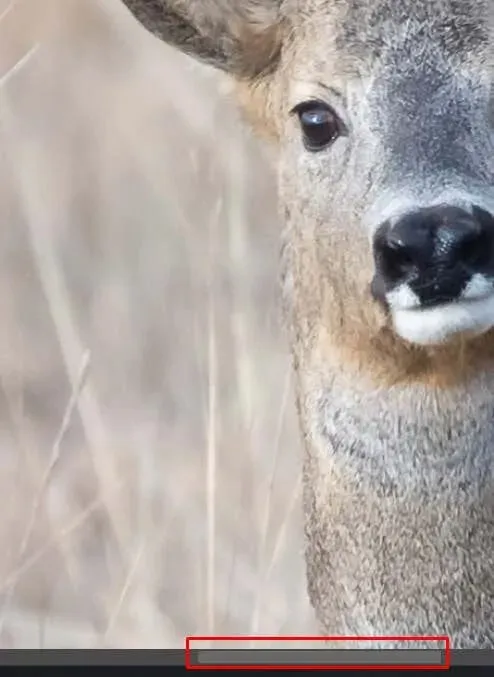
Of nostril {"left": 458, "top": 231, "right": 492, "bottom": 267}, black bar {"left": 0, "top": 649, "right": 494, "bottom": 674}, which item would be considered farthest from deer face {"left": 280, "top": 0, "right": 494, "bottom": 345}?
black bar {"left": 0, "top": 649, "right": 494, "bottom": 674}

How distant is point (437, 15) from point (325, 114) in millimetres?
140

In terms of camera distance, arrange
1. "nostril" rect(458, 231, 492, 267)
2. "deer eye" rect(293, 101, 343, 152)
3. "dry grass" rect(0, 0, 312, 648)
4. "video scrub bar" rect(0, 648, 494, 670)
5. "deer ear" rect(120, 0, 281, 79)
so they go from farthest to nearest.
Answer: "dry grass" rect(0, 0, 312, 648) → "deer ear" rect(120, 0, 281, 79) → "deer eye" rect(293, 101, 343, 152) → "video scrub bar" rect(0, 648, 494, 670) → "nostril" rect(458, 231, 492, 267)

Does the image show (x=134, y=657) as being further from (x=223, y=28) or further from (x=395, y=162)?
(x=223, y=28)

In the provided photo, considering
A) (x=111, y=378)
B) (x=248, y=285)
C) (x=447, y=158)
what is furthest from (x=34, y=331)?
(x=447, y=158)

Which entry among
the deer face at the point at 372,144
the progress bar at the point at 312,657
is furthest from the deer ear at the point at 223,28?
the progress bar at the point at 312,657

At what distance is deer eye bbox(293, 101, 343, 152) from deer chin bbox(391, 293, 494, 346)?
235 millimetres

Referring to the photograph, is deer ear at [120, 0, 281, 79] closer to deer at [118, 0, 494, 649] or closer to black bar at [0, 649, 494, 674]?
deer at [118, 0, 494, 649]

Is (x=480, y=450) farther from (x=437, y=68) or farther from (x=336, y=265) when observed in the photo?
(x=437, y=68)

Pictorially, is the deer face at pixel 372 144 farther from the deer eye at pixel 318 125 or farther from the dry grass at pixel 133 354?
the dry grass at pixel 133 354

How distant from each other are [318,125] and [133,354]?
98 cm

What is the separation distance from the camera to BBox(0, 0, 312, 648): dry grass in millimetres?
2488

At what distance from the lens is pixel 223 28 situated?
2.04m

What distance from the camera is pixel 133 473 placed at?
265cm

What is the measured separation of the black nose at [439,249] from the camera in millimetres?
1598
